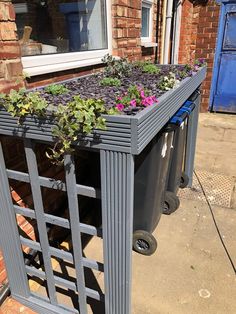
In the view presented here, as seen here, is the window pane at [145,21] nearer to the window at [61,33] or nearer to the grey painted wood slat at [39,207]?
the window at [61,33]

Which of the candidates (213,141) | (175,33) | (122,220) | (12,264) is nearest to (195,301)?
(122,220)

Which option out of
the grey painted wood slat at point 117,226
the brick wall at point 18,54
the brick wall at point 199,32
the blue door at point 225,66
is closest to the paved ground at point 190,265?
the grey painted wood slat at point 117,226

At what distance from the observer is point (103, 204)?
4.62 ft

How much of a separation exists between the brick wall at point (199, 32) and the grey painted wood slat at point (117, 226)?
17.6 ft

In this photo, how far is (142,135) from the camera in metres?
1.22

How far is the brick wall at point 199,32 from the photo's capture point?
5938 millimetres

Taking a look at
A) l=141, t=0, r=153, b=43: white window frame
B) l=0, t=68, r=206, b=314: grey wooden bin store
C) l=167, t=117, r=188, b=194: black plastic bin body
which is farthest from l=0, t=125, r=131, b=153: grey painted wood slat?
l=141, t=0, r=153, b=43: white window frame

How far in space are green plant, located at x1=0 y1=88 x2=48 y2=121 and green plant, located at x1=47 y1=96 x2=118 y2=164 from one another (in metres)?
0.10

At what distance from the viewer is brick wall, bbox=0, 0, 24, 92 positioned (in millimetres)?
1602

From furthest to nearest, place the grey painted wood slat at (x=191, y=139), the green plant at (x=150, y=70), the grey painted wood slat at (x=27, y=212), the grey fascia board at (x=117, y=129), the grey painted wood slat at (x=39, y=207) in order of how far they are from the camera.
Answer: the grey painted wood slat at (x=191, y=139), the green plant at (x=150, y=70), the grey painted wood slat at (x=27, y=212), the grey painted wood slat at (x=39, y=207), the grey fascia board at (x=117, y=129)

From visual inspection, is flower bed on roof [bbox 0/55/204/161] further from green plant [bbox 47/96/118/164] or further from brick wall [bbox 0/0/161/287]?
brick wall [bbox 0/0/161/287]

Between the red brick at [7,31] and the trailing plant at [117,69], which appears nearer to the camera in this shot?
the red brick at [7,31]

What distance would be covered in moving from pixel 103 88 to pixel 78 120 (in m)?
0.89

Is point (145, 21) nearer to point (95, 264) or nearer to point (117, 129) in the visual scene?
point (117, 129)
